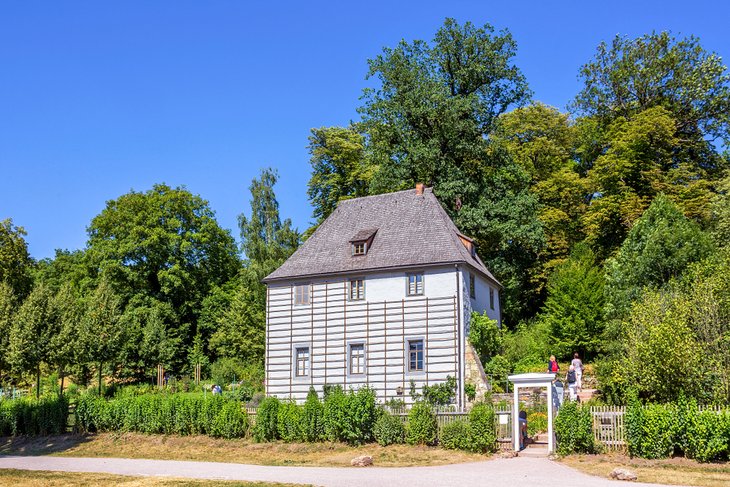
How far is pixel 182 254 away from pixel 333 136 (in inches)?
548

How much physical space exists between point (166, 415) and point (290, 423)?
583cm

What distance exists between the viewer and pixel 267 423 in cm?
2730

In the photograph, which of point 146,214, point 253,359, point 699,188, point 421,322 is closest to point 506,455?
point 421,322

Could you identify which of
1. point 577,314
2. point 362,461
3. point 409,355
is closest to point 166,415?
point 409,355

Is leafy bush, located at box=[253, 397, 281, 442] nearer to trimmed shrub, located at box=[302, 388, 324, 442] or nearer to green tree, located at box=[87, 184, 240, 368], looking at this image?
trimmed shrub, located at box=[302, 388, 324, 442]

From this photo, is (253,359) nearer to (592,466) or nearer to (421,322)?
(421,322)

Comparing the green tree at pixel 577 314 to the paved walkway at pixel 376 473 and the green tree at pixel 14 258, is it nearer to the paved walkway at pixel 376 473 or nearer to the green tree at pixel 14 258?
the paved walkway at pixel 376 473

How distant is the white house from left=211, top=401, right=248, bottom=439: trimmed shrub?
6.10 metres

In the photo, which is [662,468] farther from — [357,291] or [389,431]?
[357,291]

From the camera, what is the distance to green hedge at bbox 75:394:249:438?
28.2m

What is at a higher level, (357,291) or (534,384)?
(357,291)

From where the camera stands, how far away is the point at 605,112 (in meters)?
50.0

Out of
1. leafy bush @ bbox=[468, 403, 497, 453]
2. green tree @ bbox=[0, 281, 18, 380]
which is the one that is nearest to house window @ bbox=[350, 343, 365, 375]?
leafy bush @ bbox=[468, 403, 497, 453]

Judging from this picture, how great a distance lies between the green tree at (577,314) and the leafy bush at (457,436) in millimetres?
16392
